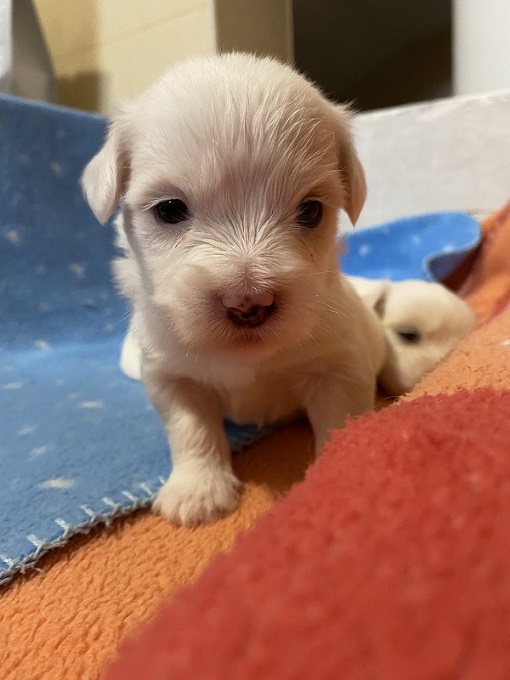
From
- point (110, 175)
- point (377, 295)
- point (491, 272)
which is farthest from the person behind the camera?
point (491, 272)

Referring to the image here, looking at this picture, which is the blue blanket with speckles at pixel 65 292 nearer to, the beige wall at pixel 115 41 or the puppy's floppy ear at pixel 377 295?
the puppy's floppy ear at pixel 377 295

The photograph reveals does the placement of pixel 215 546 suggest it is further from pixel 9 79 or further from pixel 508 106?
pixel 9 79

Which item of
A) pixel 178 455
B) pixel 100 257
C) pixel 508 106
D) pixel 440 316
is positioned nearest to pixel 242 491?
pixel 178 455

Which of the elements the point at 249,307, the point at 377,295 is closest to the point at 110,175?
the point at 249,307

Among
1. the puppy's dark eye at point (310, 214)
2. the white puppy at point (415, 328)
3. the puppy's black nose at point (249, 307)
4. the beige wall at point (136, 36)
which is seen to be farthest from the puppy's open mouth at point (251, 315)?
the beige wall at point (136, 36)

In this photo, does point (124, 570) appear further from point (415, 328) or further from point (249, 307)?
point (415, 328)

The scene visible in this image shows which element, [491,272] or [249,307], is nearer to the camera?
[249,307]
